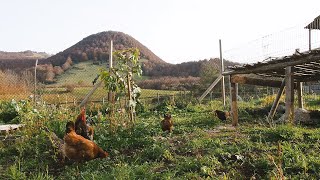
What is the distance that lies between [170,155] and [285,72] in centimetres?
392

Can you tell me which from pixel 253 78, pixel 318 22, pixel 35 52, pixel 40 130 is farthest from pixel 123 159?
pixel 35 52

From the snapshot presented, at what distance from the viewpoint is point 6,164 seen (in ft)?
17.6

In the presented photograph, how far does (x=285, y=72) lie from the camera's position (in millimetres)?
7344

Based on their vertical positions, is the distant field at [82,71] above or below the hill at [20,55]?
below

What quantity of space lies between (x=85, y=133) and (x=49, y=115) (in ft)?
9.22

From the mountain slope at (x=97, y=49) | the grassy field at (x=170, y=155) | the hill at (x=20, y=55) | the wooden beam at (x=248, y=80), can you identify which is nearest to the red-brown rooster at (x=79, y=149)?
the grassy field at (x=170, y=155)

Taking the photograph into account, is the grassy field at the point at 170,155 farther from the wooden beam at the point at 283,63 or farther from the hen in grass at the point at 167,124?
the wooden beam at the point at 283,63

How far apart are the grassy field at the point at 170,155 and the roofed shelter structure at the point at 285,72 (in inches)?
49.6

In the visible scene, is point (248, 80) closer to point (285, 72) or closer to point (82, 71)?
point (285, 72)

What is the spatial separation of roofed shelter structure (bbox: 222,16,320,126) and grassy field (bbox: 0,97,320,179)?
126 cm

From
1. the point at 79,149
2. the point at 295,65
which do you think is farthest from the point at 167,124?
the point at 295,65

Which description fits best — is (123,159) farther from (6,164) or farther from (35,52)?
(35,52)

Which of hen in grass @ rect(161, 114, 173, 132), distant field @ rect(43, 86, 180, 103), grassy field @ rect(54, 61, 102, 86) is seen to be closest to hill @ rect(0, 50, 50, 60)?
grassy field @ rect(54, 61, 102, 86)

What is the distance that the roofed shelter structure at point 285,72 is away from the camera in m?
6.38
